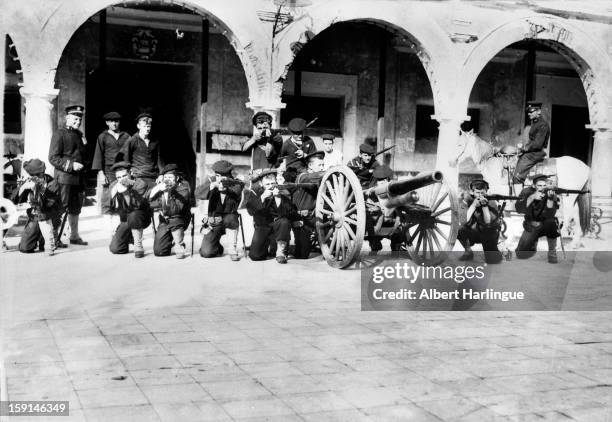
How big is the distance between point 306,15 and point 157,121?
482cm

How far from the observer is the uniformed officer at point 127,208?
27.2 ft

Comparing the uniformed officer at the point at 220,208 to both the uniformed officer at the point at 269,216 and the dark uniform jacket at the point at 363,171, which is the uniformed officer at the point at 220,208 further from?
the dark uniform jacket at the point at 363,171

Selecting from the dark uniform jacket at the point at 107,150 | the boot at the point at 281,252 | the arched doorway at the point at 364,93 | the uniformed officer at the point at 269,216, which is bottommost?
the boot at the point at 281,252

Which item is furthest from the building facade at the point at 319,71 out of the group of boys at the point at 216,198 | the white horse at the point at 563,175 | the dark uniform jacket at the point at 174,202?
the dark uniform jacket at the point at 174,202

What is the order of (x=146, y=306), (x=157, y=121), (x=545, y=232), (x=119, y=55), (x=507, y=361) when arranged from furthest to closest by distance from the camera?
(x=157, y=121) < (x=119, y=55) < (x=545, y=232) < (x=146, y=306) < (x=507, y=361)

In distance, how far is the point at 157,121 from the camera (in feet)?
48.4

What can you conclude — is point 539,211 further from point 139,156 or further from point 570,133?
point 570,133

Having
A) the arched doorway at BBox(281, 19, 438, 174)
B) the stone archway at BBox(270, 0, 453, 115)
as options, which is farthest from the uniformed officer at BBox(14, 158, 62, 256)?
the arched doorway at BBox(281, 19, 438, 174)

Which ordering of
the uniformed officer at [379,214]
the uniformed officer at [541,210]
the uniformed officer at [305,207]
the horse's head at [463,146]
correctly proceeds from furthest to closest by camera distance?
1. the horse's head at [463,146]
2. the uniformed officer at [541,210]
3. the uniformed officer at [305,207]
4. the uniformed officer at [379,214]

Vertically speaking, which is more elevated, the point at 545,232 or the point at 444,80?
the point at 444,80

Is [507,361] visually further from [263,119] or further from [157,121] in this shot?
[157,121]

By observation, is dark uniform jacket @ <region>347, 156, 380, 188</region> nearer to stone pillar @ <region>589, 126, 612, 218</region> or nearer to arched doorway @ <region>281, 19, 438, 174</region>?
arched doorway @ <region>281, 19, 438, 174</region>

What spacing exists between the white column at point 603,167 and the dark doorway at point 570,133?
370 cm

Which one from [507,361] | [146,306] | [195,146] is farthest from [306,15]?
[507,361]
